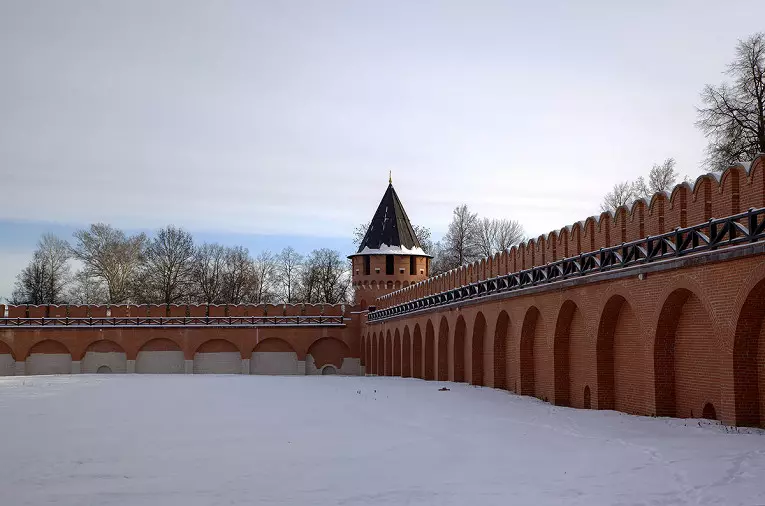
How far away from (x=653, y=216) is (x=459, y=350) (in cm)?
1176

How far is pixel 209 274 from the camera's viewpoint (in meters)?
60.4

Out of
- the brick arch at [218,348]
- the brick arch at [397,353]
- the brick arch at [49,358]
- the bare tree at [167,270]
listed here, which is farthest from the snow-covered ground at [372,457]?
the bare tree at [167,270]

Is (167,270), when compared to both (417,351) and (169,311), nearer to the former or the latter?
(169,311)

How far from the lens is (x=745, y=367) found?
37.6ft

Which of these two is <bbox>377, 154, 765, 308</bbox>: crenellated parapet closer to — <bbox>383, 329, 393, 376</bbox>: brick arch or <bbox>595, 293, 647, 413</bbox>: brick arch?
<bbox>595, 293, 647, 413</bbox>: brick arch

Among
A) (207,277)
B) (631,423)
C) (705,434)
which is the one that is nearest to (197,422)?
(631,423)

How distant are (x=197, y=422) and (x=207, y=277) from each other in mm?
45747

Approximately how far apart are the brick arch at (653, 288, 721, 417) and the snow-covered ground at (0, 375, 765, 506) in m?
0.69

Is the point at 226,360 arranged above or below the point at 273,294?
below

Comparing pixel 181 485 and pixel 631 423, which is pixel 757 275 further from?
pixel 181 485

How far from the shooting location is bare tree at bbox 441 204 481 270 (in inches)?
2098

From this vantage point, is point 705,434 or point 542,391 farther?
point 542,391

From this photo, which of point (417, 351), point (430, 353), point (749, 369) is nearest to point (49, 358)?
point (417, 351)

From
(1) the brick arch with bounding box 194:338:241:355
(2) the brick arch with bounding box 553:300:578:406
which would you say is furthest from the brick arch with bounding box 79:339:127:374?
(2) the brick arch with bounding box 553:300:578:406
